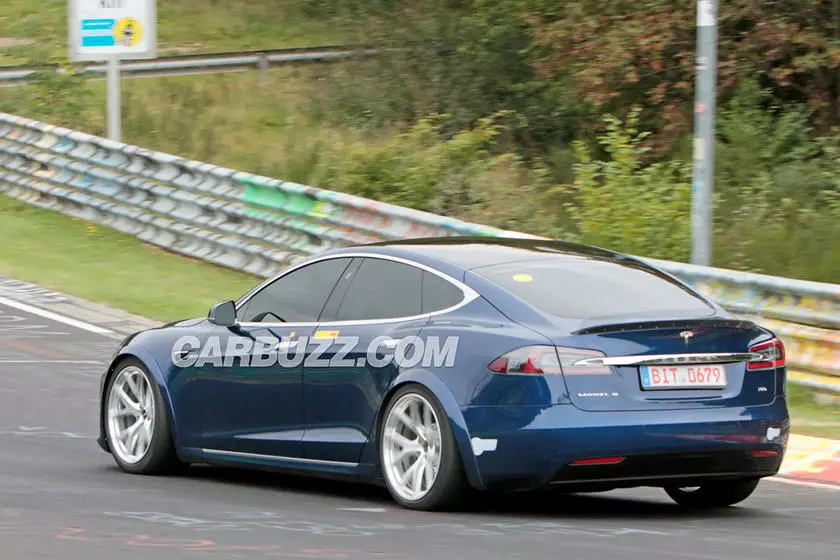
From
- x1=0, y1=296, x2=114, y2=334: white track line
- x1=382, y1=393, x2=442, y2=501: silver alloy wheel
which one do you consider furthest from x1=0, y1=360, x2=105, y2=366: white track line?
x1=382, y1=393, x2=442, y2=501: silver alloy wheel

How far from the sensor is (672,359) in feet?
25.3

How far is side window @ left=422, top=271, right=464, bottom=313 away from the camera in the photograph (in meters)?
8.20

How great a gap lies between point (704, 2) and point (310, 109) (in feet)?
58.9

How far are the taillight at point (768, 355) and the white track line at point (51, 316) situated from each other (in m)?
8.55

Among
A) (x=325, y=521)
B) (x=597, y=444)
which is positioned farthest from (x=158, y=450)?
(x=597, y=444)

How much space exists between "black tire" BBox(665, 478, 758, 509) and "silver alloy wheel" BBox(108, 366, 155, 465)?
9.98 ft

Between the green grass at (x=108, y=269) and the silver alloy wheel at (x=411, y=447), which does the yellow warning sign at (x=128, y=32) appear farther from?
the silver alloy wheel at (x=411, y=447)

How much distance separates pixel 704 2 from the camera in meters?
13.6

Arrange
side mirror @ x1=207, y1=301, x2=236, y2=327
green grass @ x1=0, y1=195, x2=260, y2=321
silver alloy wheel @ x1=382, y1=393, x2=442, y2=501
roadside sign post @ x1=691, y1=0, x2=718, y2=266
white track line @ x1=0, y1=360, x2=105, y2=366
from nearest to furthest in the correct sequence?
silver alloy wheel @ x1=382, y1=393, x2=442, y2=501 < side mirror @ x1=207, y1=301, x2=236, y2=327 < white track line @ x1=0, y1=360, x2=105, y2=366 < roadside sign post @ x1=691, y1=0, x2=718, y2=266 < green grass @ x1=0, y1=195, x2=260, y2=321

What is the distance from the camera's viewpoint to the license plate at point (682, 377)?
7664 millimetres

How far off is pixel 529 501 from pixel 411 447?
0.90m

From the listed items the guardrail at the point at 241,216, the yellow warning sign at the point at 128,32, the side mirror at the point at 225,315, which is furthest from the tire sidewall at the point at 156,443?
the yellow warning sign at the point at 128,32

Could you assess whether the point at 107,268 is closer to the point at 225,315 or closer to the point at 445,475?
the point at 225,315

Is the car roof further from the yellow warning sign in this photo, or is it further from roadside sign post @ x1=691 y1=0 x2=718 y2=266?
the yellow warning sign
